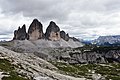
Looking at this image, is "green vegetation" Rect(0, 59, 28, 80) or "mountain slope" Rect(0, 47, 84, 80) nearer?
"green vegetation" Rect(0, 59, 28, 80)

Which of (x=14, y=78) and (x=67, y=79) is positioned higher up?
(x=14, y=78)

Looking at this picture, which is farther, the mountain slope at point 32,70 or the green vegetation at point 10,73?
the mountain slope at point 32,70

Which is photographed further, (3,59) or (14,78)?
(3,59)

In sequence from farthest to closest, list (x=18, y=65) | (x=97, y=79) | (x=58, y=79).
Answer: (x=97, y=79) → (x=18, y=65) → (x=58, y=79)

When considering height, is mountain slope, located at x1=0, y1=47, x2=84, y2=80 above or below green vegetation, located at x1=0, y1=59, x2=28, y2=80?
below

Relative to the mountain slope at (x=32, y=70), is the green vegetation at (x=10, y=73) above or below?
above

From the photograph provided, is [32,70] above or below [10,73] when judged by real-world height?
below

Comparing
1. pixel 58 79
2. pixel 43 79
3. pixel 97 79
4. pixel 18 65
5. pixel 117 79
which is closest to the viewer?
pixel 43 79

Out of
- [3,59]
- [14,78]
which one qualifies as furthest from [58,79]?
[14,78]

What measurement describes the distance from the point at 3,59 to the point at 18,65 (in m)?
10.3

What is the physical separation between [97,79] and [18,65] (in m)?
48.7

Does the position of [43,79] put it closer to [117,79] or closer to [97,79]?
[97,79]

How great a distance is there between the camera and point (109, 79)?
146 metres

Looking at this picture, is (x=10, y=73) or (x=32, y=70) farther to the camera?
(x=32, y=70)
